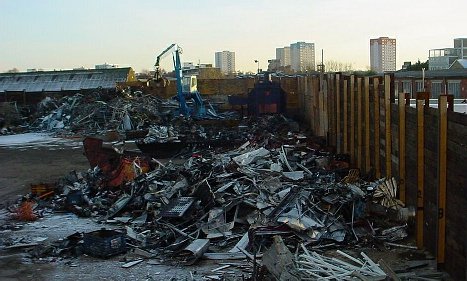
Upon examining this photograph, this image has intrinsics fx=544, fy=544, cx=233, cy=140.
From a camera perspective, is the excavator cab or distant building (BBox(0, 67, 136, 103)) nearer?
the excavator cab

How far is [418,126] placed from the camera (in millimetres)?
8633

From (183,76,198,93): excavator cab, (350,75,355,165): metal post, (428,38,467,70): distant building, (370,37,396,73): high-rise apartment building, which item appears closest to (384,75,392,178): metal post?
(350,75,355,165): metal post

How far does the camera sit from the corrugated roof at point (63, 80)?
1993 inches

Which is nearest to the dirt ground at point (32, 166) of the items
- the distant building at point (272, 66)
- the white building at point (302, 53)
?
the distant building at point (272, 66)

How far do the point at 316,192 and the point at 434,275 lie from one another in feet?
11.2

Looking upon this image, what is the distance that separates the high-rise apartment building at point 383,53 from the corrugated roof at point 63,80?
8227cm

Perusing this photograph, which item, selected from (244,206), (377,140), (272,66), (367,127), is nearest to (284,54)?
(272,66)

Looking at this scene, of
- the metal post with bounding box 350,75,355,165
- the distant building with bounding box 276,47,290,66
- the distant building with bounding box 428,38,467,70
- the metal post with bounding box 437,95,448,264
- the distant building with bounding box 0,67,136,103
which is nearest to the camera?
the metal post with bounding box 437,95,448,264

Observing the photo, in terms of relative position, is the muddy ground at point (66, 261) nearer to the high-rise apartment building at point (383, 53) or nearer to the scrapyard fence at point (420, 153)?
the scrapyard fence at point (420, 153)

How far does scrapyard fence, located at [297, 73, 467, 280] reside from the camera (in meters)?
7.29

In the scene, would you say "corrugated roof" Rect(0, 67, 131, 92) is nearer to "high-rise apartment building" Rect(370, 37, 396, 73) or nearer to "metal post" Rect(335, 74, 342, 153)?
"metal post" Rect(335, 74, 342, 153)

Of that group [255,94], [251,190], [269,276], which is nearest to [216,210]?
[251,190]

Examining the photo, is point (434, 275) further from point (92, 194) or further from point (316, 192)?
point (92, 194)

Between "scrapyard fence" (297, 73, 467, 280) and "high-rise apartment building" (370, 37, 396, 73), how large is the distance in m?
113
